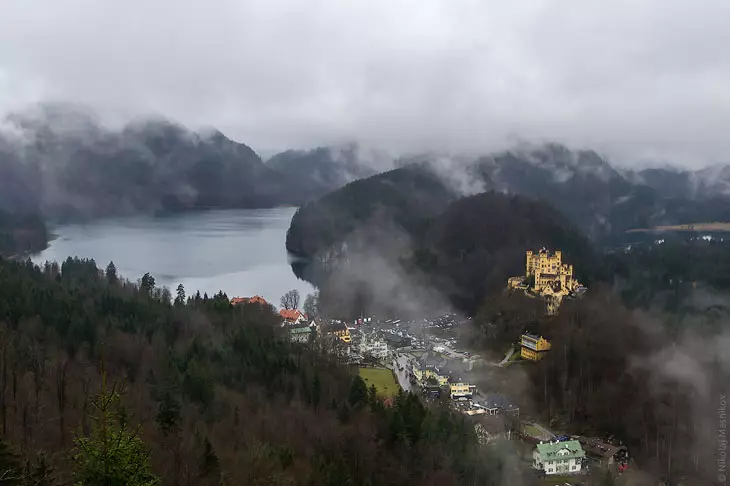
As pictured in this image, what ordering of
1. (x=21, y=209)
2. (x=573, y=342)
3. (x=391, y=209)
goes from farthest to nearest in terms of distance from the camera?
(x=21, y=209)
(x=391, y=209)
(x=573, y=342)

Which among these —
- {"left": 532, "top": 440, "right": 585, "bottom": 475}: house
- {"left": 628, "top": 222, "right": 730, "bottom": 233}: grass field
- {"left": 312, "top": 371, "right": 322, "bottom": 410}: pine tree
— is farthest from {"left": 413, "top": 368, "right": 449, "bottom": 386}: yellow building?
{"left": 628, "top": 222, "right": 730, "bottom": 233}: grass field

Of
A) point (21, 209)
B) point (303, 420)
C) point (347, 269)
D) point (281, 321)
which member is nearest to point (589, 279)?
point (281, 321)

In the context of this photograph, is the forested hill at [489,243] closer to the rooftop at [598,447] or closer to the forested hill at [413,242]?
the forested hill at [413,242]

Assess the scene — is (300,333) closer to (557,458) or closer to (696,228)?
(557,458)

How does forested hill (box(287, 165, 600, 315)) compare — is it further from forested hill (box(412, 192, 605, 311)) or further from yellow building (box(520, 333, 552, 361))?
yellow building (box(520, 333, 552, 361))

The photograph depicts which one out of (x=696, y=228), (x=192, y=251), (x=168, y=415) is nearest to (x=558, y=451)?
(x=168, y=415)

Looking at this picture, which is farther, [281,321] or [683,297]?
[683,297]

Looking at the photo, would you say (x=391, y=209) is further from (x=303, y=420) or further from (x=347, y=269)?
(x=303, y=420)
